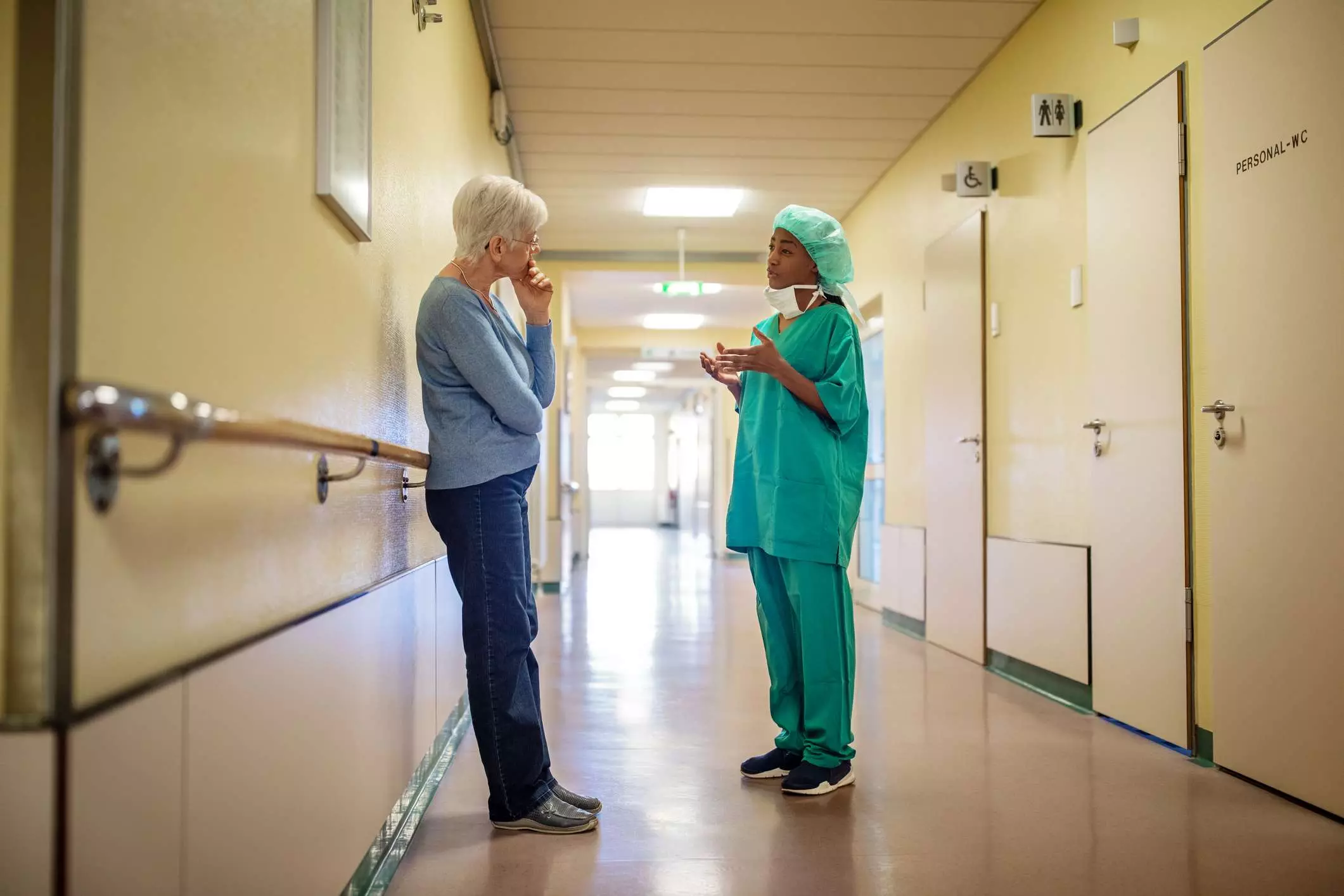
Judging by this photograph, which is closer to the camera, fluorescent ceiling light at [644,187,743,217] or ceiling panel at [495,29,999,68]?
ceiling panel at [495,29,999,68]

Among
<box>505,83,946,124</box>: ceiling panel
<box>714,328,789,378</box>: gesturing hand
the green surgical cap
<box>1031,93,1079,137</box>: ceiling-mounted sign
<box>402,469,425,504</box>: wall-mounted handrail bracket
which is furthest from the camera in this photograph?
<box>505,83,946,124</box>: ceiling panel

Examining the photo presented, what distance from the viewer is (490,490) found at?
2.33 meters

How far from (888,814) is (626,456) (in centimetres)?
2590

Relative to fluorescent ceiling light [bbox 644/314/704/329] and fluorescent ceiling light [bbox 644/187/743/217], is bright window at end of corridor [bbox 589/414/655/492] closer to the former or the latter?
fluorescent ceiling light [bbox 644/314/704/329]

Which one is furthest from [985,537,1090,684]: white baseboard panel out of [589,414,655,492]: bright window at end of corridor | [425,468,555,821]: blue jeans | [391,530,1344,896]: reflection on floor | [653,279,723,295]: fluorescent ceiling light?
[589,414,655,492]: bright window at end of corridor

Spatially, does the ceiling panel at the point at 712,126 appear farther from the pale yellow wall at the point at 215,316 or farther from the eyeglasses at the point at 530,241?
the pale yellow wall at the point at 215,316

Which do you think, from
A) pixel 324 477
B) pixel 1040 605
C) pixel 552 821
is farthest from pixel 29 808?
pixel 1040 605

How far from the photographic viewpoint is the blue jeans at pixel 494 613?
2.33 metres

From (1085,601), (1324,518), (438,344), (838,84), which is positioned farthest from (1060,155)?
(438,344)

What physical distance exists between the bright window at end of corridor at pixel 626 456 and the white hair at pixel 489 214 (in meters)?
25.8

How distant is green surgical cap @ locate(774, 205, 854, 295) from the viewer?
286 centimetres

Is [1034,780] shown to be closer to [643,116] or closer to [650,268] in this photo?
[643,116]

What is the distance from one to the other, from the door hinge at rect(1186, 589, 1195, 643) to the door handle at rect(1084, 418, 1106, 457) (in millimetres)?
704

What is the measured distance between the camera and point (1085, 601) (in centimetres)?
402
